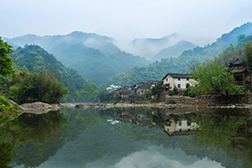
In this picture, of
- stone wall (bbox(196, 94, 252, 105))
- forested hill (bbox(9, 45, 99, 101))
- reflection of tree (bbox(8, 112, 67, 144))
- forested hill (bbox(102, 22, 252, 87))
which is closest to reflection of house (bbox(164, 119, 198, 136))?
reflection of tree (bbox(8, 112, 67, 144))

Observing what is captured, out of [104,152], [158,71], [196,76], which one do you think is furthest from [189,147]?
[158,71]

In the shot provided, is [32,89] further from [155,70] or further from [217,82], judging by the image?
[155,70]

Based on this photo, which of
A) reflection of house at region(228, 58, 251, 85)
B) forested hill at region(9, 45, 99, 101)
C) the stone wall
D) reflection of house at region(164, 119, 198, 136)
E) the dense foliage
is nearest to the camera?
reflection of house at region(164, 119, 198, 136)

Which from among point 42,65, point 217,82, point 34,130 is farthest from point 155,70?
point 34,130

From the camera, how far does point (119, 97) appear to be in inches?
2869

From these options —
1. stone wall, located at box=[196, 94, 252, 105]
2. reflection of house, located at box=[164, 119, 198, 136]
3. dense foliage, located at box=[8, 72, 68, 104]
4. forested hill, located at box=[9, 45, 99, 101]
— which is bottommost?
reflection of house, located at box=[164, 119, 198, 136]

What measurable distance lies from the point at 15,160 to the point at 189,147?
6.05 metres

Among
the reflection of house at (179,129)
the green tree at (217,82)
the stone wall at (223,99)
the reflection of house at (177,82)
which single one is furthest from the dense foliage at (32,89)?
the reflection of house at (179,129)

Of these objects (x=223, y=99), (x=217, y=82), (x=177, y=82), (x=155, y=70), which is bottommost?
(x=223, y=99)

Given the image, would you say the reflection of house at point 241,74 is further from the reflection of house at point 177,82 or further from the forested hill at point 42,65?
the forested hill at point 42,65

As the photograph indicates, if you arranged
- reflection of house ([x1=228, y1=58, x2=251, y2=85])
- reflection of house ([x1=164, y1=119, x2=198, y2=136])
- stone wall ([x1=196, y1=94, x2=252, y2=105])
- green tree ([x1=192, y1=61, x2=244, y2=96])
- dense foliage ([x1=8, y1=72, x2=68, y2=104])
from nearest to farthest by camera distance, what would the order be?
reflection of house ([x1=164, y1=119, x2=198, y2=136]), stone wall ([x1=196, y1=94, x2=252, y2=105]), green tree ([x1=192, y1=61, x2=244, y2=96]), reflection of house ([x1=228, y1=58, x2=251, y2=85]), dense foliage ([x1=8, y1=72, x2=68, y2=104])

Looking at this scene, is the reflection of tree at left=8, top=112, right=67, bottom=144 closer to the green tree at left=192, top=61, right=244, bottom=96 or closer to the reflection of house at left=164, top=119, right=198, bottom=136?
the reflection of house at left=164, top=119, right=198, bottom=136

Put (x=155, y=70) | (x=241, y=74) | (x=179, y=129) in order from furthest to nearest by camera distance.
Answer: (x=155, y=70), (x=241, y=74), (x=179, y=129)

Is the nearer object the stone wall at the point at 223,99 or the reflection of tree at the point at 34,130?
the reflection of tree at the point at 34,130
